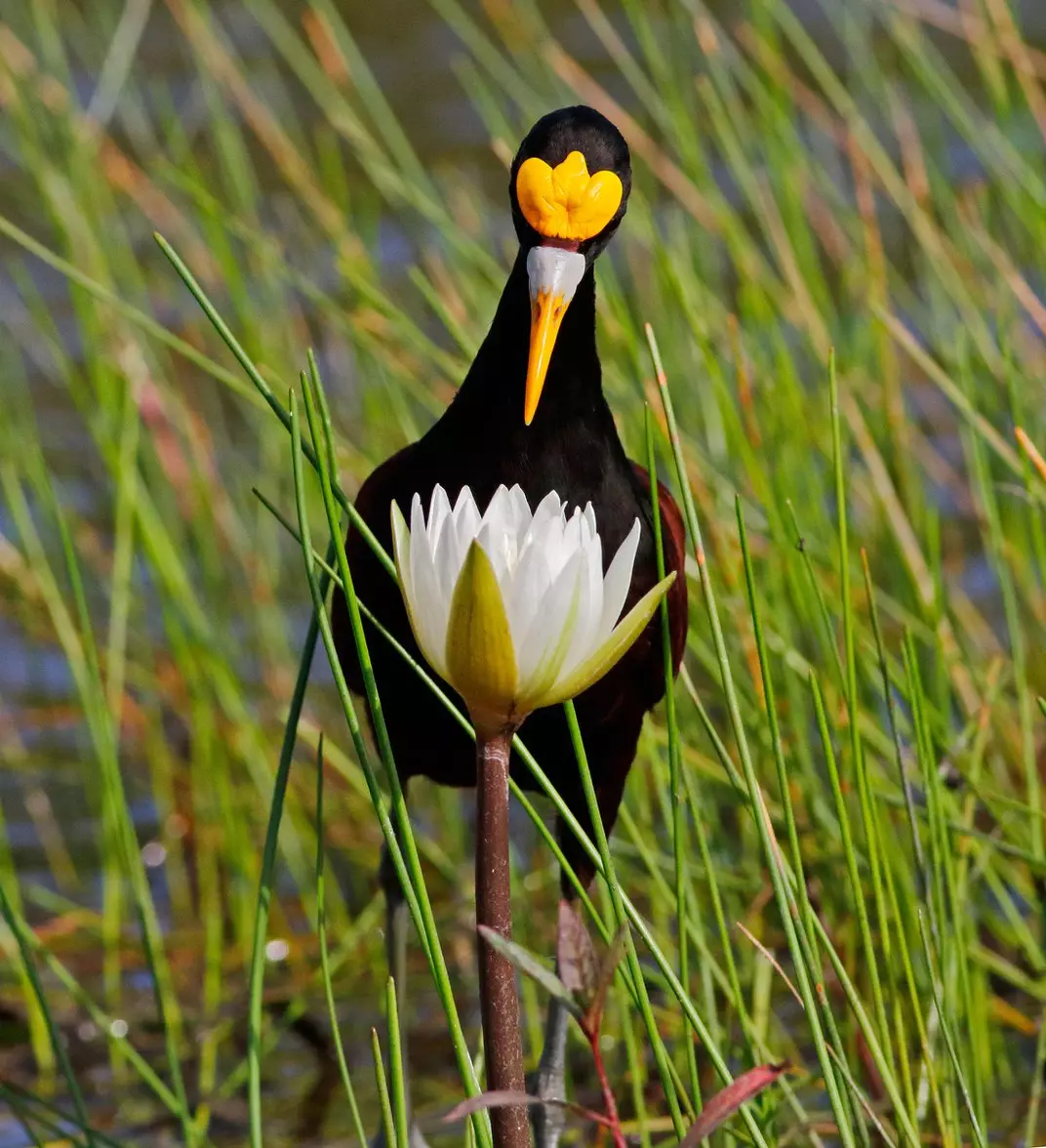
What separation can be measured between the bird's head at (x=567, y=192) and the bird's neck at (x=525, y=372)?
116 millimetres

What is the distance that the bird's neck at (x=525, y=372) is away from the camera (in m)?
1.96

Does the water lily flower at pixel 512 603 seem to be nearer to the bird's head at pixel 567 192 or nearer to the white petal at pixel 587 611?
the white petal at pixel 587 611

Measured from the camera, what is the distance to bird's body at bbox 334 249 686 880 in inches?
76.8

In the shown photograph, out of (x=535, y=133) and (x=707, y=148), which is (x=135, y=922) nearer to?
(x=535, y=133)

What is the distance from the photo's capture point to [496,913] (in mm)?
1161

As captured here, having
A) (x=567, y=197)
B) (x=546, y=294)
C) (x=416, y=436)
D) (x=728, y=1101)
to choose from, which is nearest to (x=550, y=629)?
(x=728, y=1101)

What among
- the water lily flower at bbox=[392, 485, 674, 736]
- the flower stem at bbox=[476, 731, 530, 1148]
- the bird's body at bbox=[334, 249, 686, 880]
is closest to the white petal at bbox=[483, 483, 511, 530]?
the water lily flower at bbox=[392, 485, 674, 736]

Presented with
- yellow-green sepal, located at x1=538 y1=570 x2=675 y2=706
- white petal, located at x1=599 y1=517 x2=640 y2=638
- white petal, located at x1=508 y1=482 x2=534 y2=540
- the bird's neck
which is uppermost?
the bird's neck

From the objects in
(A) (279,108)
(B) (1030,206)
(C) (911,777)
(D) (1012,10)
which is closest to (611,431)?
(C) (911,777)

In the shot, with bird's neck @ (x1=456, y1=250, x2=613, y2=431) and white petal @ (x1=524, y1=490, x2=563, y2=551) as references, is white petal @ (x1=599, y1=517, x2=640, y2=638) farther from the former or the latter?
bird's neck @ (x1=456, y1=250, x2=613, y2=431)

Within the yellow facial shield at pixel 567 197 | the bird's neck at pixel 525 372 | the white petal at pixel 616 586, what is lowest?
the white petal at pixel 616 586

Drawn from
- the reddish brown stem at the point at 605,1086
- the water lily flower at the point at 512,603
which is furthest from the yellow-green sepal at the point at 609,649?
the reddish brown stem at the point at 605,1086

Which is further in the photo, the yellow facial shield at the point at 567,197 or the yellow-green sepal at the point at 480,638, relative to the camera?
the yellow facial shield at the point at 567,197

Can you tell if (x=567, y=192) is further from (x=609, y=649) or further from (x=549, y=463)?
(x=609, y=649)
